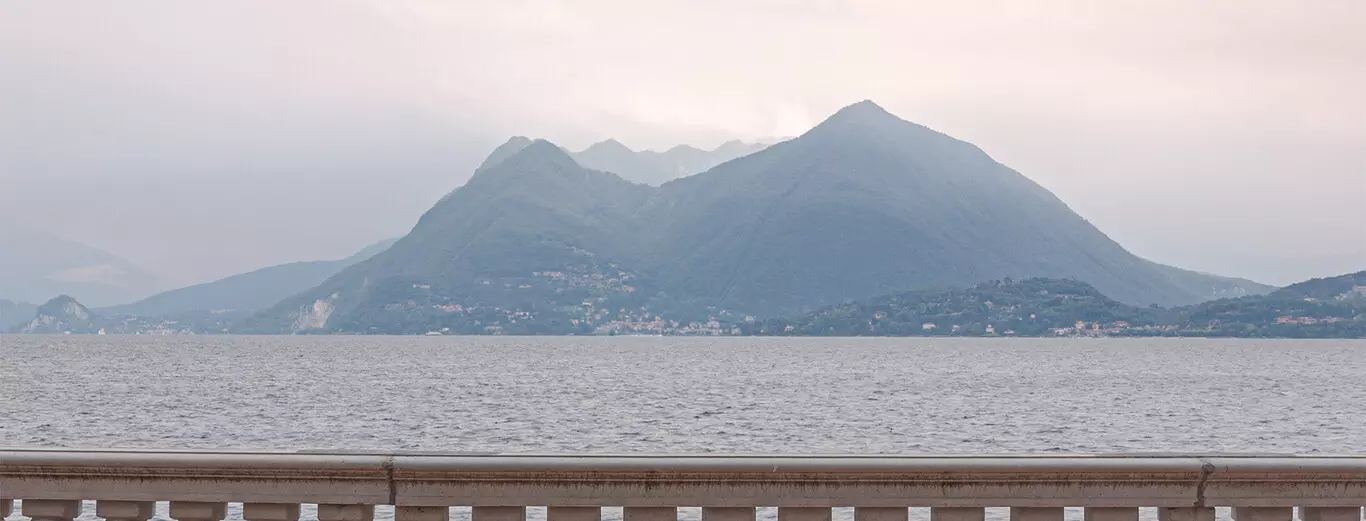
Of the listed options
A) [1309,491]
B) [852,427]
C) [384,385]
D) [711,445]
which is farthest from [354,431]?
[1309,491]

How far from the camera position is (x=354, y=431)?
5981cm

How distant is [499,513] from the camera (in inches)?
250

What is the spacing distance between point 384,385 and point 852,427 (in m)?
56.8

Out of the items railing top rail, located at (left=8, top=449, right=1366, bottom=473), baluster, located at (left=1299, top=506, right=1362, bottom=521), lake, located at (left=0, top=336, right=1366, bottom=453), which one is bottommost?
lake, located at (left=0, top=336, right=1366, bottom=453)

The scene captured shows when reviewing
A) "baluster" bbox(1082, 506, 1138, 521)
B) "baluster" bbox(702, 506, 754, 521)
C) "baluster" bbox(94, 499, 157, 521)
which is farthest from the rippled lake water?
"baluster" bbox(1082, 506, 1138, 521)

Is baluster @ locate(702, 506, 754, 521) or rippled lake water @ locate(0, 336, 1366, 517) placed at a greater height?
baluster @ locate(702, 506, 754, 521)

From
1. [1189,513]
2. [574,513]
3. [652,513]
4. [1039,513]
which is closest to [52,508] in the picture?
[574,513]

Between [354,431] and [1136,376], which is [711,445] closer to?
[354,431]

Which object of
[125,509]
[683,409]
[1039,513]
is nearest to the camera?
[1039,513]

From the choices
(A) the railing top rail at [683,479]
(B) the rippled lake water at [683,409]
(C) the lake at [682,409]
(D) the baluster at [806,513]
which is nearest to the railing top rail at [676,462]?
(A) the railing top rail at [683,479]

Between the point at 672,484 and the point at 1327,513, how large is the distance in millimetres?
3323

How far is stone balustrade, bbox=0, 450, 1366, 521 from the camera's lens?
6273 mm

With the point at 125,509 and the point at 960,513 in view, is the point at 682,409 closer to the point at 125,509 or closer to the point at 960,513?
the point at 125,509

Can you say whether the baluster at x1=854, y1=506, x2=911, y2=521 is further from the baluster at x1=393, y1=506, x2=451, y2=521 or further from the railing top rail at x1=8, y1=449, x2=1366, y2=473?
the baluster at x1=393, y1=506, x2=451, y2=521
